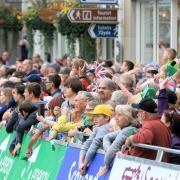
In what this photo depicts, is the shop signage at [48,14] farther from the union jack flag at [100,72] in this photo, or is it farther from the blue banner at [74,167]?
the blue banner at [74,167]

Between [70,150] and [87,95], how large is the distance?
0.82 m

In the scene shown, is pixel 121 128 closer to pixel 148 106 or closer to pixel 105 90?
pixel 148 106

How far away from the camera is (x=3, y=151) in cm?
1691

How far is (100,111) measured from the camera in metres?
12.2

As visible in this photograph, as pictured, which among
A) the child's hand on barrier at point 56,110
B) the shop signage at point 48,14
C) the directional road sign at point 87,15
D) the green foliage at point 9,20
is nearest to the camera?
the child's hand on barrier at point 56,110

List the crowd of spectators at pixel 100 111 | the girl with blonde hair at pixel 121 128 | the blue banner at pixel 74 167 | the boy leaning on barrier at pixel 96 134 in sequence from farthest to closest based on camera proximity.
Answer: the boy leaning on barrier at pixel 96 134 → the blue banner at pixel 74 167 → the girl with blonde hair at pixel 121 128 → the crowd of spectators at pixel 100 111

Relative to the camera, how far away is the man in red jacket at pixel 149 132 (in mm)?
10664

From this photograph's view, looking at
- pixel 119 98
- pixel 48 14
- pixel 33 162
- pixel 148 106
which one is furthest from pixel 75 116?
pixel 48 14

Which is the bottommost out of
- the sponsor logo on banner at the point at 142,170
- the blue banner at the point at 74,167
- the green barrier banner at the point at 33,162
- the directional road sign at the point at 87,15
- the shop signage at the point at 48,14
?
the green barrier banner at the point at 33,162

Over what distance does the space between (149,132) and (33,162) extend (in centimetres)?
455

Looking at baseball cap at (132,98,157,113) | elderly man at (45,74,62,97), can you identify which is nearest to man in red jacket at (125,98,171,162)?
baseball cap at (132,98,157,113)

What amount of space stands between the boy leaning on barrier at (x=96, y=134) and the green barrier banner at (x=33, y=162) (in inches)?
47.2

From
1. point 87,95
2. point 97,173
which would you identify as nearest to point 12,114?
point 87,95

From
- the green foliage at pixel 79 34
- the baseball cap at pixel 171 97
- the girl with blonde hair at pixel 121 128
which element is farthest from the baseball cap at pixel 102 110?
the green foliage at pixel 79 34
